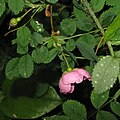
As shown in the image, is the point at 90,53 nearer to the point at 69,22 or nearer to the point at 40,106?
the point at 69,22

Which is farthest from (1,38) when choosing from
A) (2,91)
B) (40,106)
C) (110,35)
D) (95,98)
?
(110,35)

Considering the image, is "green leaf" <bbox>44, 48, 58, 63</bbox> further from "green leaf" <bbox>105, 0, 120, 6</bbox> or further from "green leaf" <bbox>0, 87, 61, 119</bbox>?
"green leaf" <bbox>0, 87, 61, 119</bbox>

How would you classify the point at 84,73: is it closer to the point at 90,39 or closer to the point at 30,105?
the point at 90,39

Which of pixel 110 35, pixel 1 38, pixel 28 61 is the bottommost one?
pixel 1 38

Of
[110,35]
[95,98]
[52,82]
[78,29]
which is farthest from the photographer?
[52,82]

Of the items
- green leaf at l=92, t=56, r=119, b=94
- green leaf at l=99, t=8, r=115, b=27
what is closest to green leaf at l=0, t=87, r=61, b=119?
green leaf at l=99, t=8, r=115, b=27
